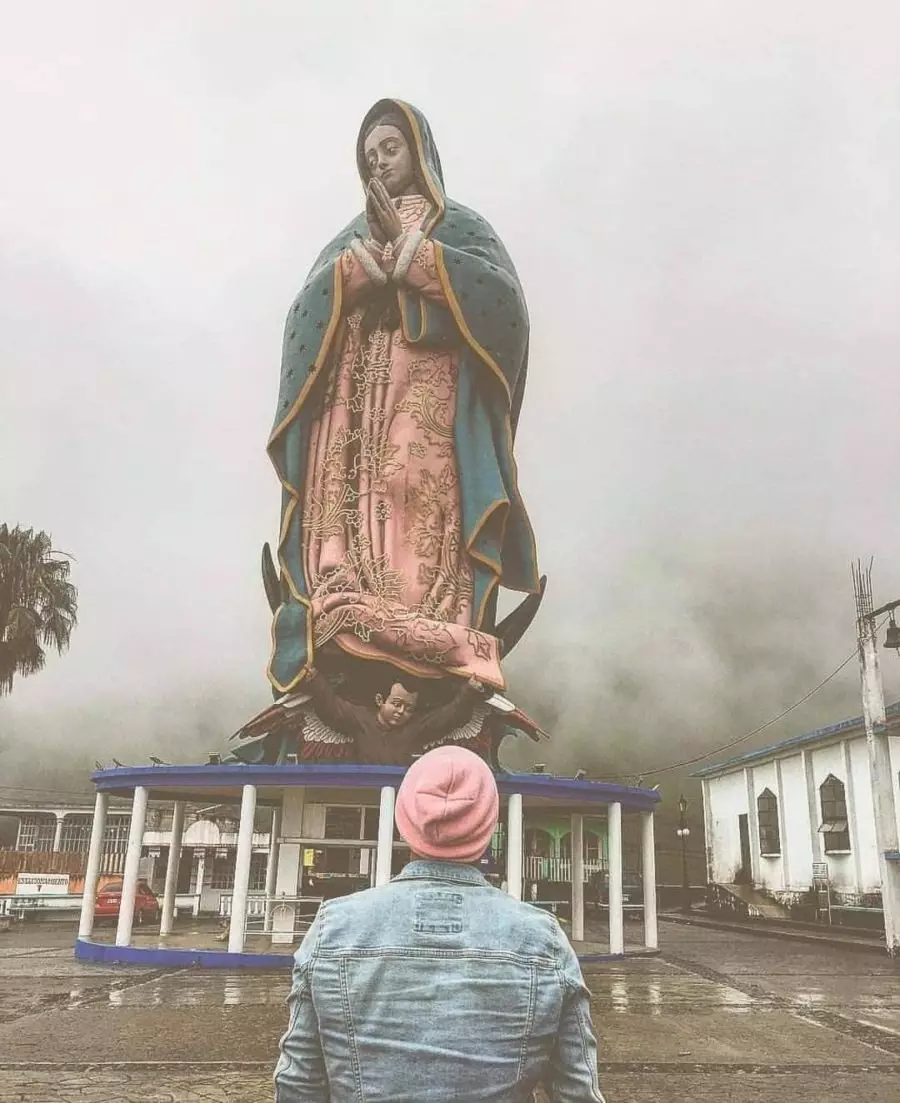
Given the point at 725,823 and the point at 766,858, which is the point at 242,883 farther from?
the point at 725,823

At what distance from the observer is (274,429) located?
21812mm

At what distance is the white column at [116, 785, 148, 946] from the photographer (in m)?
16.3

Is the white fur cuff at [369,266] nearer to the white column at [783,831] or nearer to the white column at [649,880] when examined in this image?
the white column at [649,880]

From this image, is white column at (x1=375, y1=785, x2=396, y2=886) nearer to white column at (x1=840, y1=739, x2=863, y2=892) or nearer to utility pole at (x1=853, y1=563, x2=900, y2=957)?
utility pole at (x1=853, y1=563, x2=900, y2=957)

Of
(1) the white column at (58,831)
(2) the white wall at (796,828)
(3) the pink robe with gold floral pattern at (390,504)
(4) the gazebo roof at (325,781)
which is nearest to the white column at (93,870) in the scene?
(4) the gazebo roof at (325,781)

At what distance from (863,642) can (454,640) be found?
884 cm

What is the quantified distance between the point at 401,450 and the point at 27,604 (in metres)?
14.2

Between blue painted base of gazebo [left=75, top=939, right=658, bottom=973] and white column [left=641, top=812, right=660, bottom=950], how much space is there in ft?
8.64

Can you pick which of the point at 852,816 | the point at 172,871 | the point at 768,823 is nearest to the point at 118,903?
the point at 172,871

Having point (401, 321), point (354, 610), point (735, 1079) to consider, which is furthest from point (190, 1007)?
point (401, 321)

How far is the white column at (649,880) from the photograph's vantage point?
18672 mm

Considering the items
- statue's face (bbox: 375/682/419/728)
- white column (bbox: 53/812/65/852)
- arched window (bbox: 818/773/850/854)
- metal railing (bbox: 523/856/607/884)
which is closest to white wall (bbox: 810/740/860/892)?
arched window (bbox: 818/773/850/854)

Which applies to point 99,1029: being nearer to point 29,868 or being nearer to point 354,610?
point 354,610

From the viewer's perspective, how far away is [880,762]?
19828 mm
